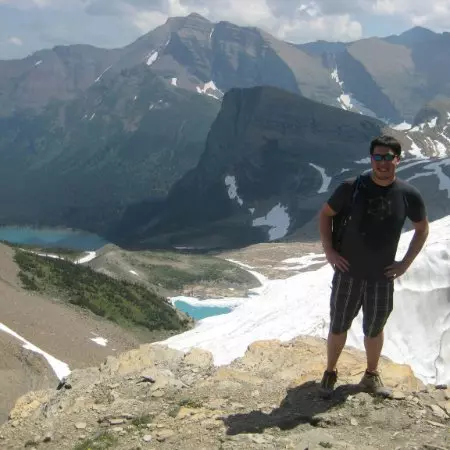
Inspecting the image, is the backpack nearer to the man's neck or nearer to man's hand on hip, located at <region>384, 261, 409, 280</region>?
the man's neck

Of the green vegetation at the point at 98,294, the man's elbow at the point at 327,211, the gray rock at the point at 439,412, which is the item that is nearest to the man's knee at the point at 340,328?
the gray rock at the point at 439,412

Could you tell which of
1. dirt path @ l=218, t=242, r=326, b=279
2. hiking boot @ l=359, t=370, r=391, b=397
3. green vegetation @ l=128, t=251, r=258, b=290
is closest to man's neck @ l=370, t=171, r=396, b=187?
hiking boot @ l=359, t=370, r=391, b=397

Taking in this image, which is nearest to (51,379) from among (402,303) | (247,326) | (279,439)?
(247,326)

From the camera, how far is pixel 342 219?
9211 mm

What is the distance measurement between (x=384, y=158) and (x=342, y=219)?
113 centimetres

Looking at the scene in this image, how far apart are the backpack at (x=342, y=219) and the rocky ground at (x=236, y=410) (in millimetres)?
2747

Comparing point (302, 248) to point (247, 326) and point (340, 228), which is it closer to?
point (247, 326)

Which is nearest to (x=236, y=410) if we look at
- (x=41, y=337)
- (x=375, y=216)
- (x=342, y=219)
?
(x=342, y=219)

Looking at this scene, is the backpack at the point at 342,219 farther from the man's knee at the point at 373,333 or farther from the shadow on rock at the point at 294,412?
the shadow on rock at the point at 294,412

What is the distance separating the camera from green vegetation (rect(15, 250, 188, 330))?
2881 inches

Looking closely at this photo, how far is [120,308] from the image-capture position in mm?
77812

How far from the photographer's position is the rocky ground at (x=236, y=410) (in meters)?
8.92

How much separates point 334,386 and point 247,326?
435 inches

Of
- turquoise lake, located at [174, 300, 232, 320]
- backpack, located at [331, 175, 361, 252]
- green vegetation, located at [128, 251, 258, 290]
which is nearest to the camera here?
backpack, located at [331, 175, 361, 252]
